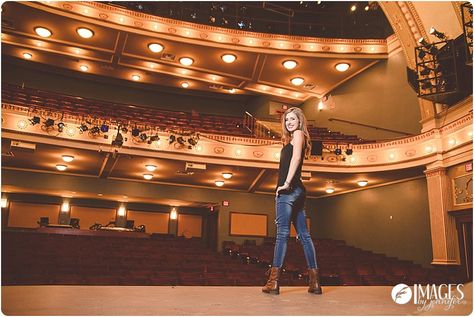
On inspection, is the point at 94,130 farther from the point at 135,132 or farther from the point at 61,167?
the point at 61,167

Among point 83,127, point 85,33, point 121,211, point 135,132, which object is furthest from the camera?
point 121,211

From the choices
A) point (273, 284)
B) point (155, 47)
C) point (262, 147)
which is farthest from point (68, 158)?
point (273, 284)

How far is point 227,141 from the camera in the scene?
42.8ft

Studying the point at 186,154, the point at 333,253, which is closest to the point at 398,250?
the point at 333,253

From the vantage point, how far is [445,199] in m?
10.6

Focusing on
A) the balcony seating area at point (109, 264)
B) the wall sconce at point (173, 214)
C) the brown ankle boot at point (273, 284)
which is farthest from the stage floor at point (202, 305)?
the wall sconce at point (173, 214)

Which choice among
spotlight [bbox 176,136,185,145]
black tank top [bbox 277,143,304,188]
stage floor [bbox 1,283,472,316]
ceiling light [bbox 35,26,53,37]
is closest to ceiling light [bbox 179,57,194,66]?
spotlight [bbox 176,136,185,145]

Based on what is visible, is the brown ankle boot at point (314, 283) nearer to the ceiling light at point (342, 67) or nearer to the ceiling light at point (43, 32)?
the ceiling light at point (342, 67)

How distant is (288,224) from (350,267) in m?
8.77

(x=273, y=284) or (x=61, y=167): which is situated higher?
(x=61, y=167)

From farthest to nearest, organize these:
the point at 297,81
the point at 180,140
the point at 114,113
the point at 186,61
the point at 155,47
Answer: the point at 297,81
the point at 186,61
the point at 155,47
the point at 114,113
the point at 180,140

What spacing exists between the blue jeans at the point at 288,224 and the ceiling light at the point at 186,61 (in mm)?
12616

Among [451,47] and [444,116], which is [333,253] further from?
[451,47]

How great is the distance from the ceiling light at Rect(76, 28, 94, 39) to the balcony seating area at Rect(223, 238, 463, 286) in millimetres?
8991
